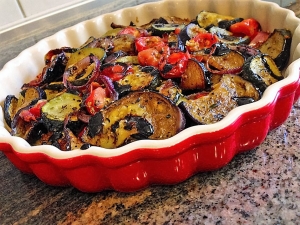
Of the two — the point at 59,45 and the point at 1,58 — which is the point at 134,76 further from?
the point at 1,58

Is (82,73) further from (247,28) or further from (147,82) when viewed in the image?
(247,28)

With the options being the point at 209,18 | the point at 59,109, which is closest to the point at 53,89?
the point at 59,109

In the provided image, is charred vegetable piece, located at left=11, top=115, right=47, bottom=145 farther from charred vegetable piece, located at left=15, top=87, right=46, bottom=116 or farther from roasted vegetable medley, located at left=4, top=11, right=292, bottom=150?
charred vegetable piece, located at left=15, top=87, right=46, bottom=116

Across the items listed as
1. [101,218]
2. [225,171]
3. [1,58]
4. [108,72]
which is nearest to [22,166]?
[101,218]

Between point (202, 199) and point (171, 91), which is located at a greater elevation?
point (171, 91)

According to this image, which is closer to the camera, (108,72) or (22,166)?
(22,166)

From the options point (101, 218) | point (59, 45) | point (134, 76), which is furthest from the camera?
point (59, 45)

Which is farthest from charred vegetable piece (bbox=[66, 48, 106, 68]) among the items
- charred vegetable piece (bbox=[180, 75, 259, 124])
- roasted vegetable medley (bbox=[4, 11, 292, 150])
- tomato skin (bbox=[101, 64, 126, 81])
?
charred vegetable piece (bbox=[180, 75, 259, 124])

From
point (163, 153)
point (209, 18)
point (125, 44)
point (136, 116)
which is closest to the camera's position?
point (163, 153)
